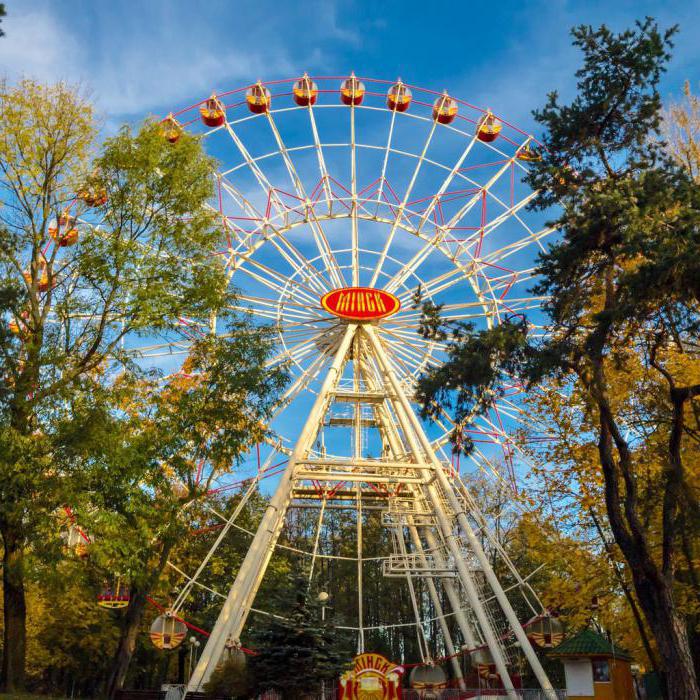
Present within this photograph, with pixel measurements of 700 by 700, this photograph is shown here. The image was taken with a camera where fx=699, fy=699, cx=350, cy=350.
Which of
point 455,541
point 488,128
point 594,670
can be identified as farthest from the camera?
→ point 488,128

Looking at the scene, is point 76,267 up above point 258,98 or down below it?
below

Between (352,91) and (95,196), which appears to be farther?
(352,91)

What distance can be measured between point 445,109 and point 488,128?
157 centimetres

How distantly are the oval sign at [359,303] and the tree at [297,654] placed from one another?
8.99 m

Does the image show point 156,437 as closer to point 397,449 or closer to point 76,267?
point 76,267

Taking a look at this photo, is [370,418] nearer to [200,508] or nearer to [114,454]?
[200,508]

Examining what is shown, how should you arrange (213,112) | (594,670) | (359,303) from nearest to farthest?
(594,670)
(359,303)
(213,112)

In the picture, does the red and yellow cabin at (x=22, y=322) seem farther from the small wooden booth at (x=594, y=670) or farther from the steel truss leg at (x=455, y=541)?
the small wooden booth at (x=594, y=670)

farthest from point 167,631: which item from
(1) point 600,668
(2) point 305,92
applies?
(2) point 305,92

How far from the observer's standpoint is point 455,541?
660 inches

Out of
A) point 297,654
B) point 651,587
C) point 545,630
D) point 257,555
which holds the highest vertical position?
point 257,555

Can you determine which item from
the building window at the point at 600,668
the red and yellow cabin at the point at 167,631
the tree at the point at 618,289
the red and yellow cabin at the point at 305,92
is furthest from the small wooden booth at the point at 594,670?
the red and yellow cabin at the point at 305,92

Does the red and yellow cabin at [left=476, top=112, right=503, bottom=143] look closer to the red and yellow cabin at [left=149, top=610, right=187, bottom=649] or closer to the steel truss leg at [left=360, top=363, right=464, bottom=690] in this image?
the steel truss leg at [left=360, top=363, right=464, bottom=690]

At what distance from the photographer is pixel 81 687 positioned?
130 feet
